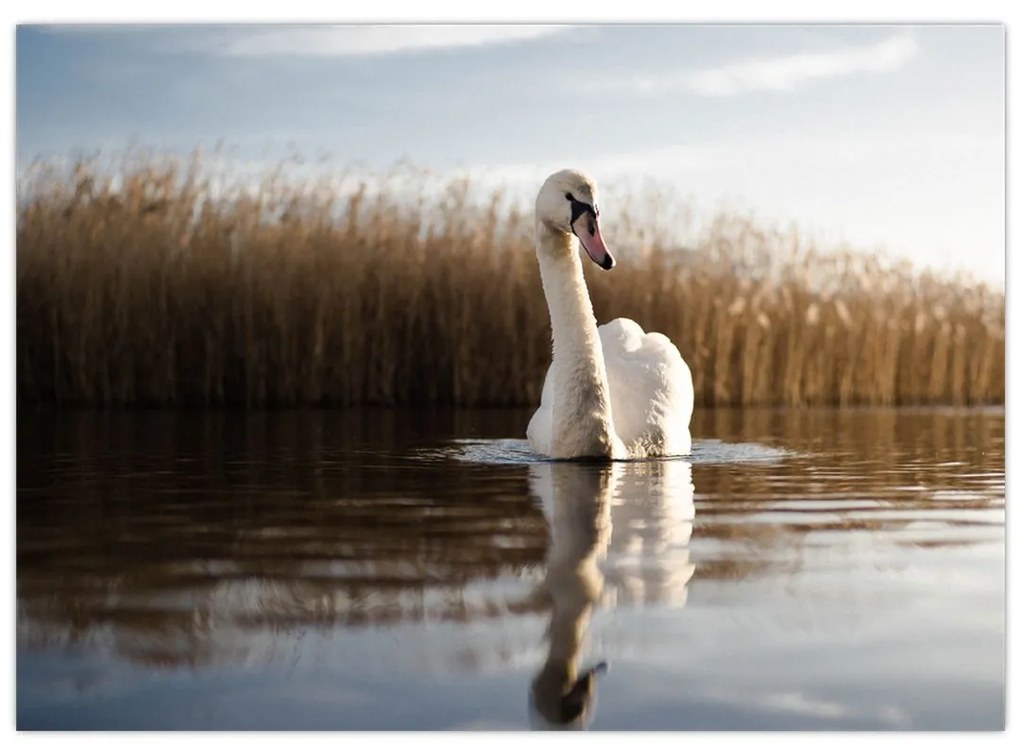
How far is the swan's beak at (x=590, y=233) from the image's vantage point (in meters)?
5.82

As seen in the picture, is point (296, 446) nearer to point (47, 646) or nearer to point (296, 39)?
point (296, 39)

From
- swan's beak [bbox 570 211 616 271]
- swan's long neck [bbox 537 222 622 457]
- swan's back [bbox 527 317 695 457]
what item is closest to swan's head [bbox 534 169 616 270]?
swan's beak [bbox 570 211 616 271]

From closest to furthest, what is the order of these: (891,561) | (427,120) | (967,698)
Result: (967,698) → (891,561) → (427,120)

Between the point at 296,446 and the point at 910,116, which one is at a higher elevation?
the point at 910,116

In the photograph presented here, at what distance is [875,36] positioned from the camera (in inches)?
227

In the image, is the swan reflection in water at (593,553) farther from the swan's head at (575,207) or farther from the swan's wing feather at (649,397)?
the swan's head at (575,207)

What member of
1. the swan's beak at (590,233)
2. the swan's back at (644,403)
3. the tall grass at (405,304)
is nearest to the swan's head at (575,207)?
the swan's beak at (590,233)

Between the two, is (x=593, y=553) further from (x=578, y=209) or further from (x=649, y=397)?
(x=649, y=397)

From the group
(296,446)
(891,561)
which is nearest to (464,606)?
(891,561)

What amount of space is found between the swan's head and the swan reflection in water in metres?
0.84

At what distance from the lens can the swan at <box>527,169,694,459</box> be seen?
610 cm

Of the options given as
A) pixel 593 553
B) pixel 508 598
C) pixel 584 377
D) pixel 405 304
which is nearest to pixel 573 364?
pixel 584 377

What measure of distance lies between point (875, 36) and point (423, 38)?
163cm

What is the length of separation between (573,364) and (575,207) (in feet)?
2.10
